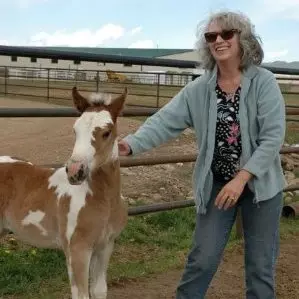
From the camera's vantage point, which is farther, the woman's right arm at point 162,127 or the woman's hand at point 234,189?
the woman's right arm at point 162,127

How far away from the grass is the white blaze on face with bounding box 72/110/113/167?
1.43 meters

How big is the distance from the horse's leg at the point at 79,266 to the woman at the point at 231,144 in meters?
0.52

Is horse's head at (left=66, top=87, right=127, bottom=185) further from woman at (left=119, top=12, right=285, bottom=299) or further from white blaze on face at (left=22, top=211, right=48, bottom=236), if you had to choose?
white blaze on face at (left=22, top=211, right=48, bottom=236)

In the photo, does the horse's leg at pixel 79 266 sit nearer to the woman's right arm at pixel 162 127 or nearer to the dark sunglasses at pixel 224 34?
the woman's right arm at pixel 162 127

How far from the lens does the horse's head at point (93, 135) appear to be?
2627 millimetres

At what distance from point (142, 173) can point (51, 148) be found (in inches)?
103

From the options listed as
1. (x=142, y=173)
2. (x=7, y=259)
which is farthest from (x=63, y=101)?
(x=7, y=259)

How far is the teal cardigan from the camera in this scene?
2.82 meters

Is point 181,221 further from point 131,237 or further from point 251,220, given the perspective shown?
point 251,220

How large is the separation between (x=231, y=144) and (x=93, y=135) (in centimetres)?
69

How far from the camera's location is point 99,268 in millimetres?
3166

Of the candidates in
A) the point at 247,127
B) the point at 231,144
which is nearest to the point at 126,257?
the point at 231,144

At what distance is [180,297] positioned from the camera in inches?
123

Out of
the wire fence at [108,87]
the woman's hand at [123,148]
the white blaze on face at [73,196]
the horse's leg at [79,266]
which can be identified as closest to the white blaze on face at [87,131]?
the woman's hand at [123,148]
